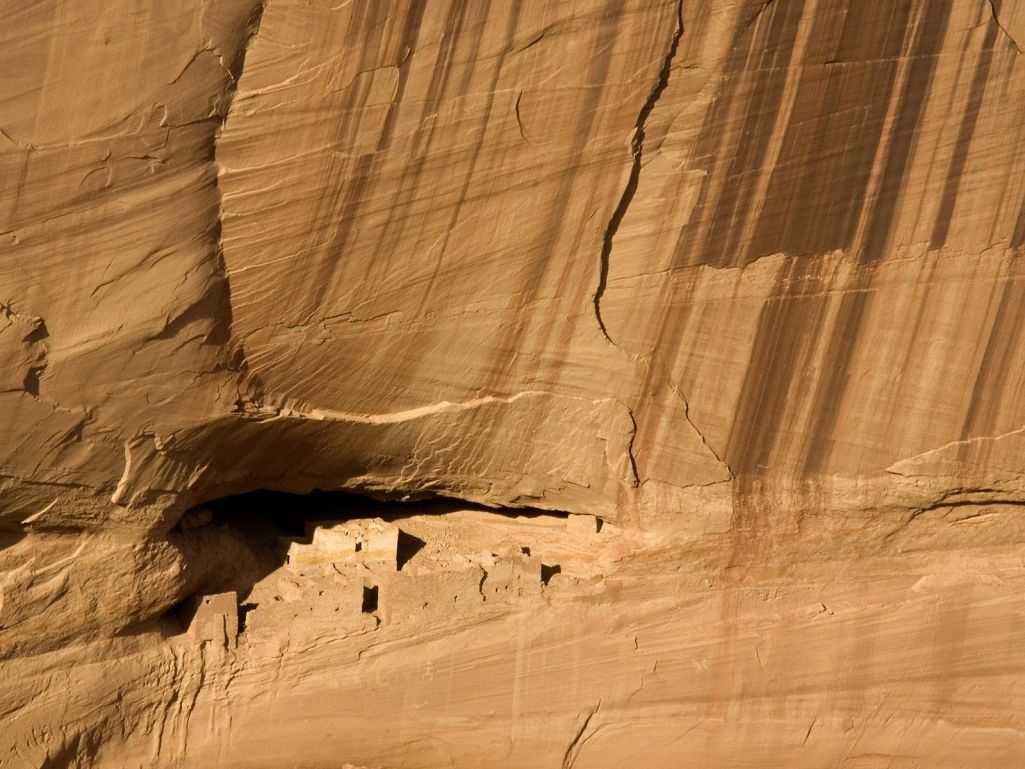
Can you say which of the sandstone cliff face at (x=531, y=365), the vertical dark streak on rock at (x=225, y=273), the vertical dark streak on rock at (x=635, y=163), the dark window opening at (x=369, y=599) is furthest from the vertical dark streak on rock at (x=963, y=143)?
the dark window opening at (x=369, y=599)

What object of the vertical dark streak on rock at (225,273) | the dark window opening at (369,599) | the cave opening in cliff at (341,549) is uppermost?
the vertical dark streak on rock at (225,273)

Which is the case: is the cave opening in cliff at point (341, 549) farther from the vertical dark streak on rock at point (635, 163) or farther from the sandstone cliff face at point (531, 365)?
the vertical dark streak on rock at point (635, 163)

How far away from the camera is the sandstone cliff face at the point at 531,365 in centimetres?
437

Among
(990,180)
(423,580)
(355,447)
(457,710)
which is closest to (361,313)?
(355,447)

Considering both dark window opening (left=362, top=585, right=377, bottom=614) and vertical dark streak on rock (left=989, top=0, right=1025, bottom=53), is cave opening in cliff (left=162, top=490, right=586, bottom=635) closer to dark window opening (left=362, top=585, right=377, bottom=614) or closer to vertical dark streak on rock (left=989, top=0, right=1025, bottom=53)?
dark window opening (left=362, top=585, right=377, bottom=614)

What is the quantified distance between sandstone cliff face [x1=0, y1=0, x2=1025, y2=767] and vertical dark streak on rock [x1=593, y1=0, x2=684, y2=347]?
0.02 m

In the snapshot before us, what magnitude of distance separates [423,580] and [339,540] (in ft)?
1.72

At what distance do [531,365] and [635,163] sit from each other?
0.98 meters

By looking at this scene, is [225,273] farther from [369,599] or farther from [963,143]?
Answer: [963,143]

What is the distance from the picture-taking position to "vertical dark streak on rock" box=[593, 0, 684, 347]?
4.51 metres

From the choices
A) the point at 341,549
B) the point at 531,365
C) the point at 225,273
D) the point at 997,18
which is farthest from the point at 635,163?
the point at 341,549

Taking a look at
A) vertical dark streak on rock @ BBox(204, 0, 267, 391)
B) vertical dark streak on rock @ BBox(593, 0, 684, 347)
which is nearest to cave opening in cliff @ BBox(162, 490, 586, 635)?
vertical dark streak on rock @ BBox(204, 0, 267, 391)

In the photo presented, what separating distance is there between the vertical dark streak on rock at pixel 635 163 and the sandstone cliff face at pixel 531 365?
0.02 metres

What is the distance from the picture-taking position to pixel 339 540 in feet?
18.3
